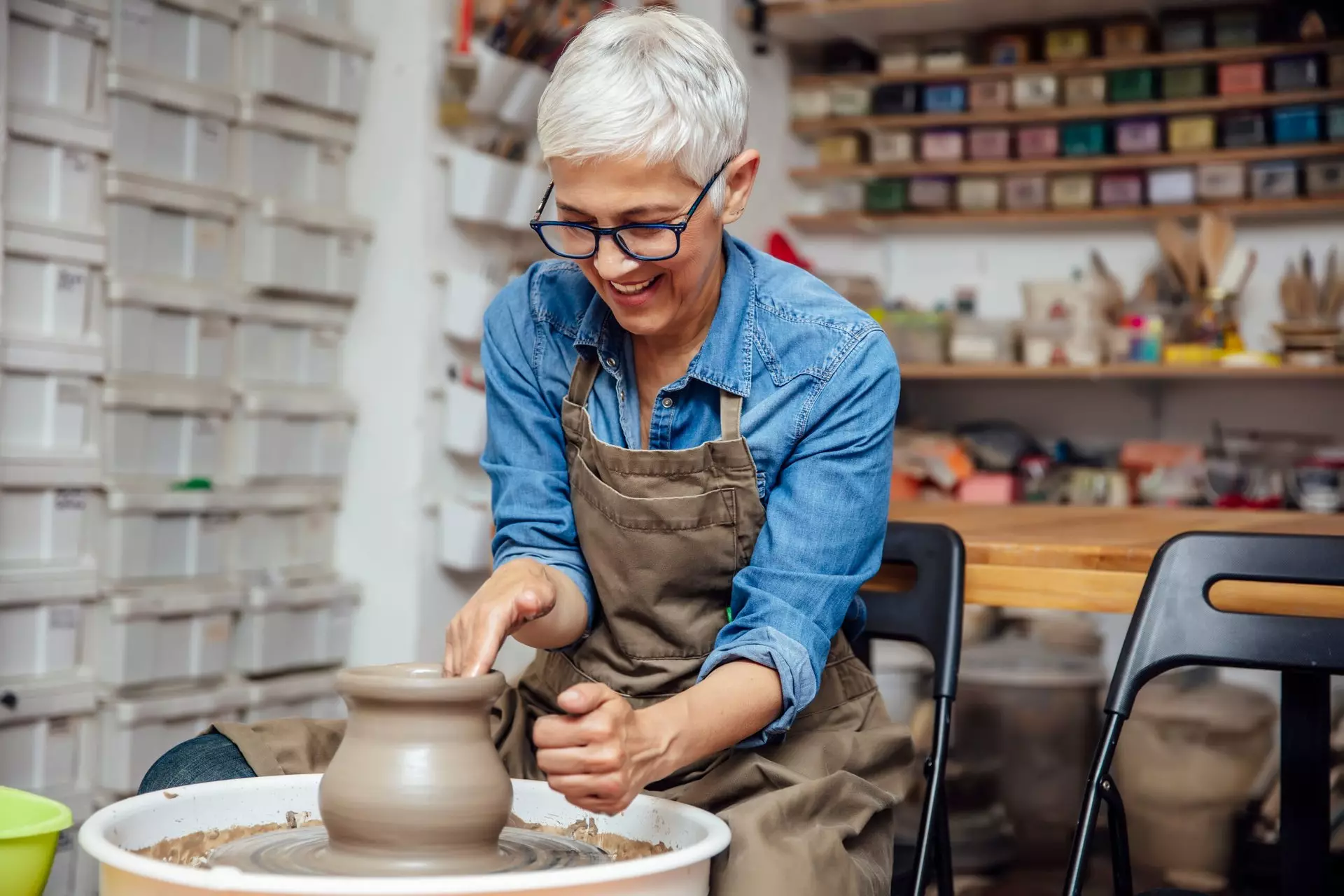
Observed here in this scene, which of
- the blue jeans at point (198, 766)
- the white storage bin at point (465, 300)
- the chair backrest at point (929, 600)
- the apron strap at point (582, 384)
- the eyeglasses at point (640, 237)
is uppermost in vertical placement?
the white storage bin at point (465, 300)

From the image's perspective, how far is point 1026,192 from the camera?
14.6 feet

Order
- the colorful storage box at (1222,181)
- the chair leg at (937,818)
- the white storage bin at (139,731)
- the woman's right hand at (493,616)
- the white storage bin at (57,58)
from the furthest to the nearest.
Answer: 1. the colorful storage box at (1222,181)
2. the white storage bin at (139,731)
3. the white storage bin at (57,58)
4. the chair leg at (937,818)
5. the woman's right hand at (493,616)

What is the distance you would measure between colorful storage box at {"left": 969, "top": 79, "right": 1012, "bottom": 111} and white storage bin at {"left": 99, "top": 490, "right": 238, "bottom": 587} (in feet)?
8.81

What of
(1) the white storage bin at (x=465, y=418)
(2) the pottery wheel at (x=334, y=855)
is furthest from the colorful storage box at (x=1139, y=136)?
(2) the pottery wheel at (x=334, y=855)

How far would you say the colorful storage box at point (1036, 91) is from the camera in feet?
14.3

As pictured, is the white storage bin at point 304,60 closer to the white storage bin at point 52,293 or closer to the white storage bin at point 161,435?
the white storage bin at point 52,293

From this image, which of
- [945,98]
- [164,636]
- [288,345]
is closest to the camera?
[164,636]

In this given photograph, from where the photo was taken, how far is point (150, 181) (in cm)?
305

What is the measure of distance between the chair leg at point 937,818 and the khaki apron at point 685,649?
0.04 meters

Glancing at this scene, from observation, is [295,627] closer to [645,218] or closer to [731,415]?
[731,415]

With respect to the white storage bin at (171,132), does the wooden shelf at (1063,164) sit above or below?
above

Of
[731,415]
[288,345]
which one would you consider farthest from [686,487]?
[288,345]

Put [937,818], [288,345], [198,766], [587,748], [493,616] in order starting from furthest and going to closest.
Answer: [288,345] < [937,818] < [198,766] < [493,616] < [587,748]

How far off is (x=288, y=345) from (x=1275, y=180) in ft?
9.62
